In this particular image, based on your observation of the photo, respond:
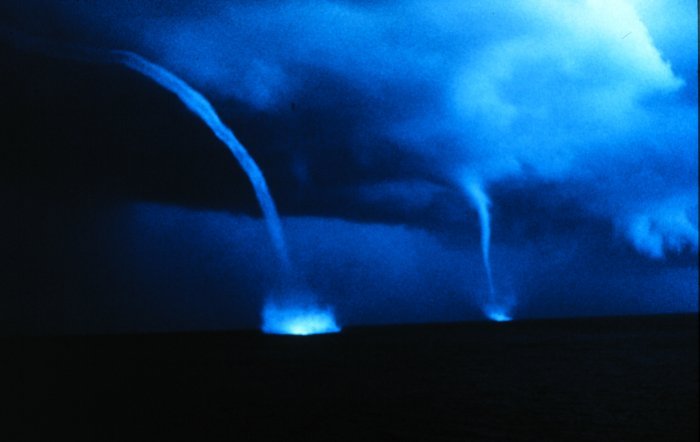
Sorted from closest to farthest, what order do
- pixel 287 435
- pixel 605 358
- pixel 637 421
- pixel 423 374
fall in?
pixel 287 435 < pixel 637 421 < pixel 423 374 < pixel 605 358

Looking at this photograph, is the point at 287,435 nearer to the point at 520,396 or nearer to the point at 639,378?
the point at 520,396

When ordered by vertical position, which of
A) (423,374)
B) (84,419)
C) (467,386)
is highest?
(423,374)

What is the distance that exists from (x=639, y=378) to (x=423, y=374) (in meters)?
24.3

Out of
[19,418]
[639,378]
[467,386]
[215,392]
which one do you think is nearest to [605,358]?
[639,378]

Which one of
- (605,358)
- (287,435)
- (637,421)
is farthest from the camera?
(605,358)

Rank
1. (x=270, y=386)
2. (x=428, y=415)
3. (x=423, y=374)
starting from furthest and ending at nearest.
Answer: (x=423, y=374), (x=270, y=386), (x=428, y=415)

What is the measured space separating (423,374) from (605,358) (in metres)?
38.7

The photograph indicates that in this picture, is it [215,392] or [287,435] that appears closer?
[287,435]

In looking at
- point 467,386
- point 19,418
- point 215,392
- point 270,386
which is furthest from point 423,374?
point 19,418

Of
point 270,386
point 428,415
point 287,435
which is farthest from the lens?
point 270,386

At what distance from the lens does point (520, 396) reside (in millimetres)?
56375

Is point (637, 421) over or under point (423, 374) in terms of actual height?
under

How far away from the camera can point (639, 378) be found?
233 ft

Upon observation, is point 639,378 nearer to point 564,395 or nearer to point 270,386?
point 564,395
